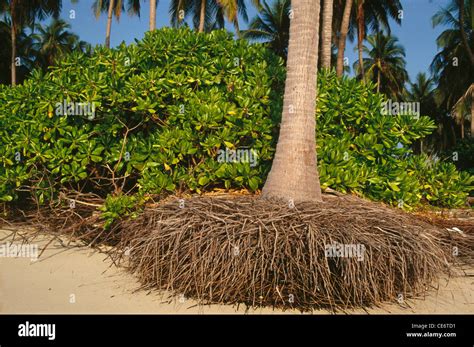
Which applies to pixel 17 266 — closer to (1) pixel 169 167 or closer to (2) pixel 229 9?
(1) pixel 169 167

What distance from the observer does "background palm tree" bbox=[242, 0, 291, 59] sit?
2661 centimetres

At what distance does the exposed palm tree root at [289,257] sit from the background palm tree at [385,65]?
1199 inches

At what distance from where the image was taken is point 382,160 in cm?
681

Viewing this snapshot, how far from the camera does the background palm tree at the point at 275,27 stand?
87.3 feet

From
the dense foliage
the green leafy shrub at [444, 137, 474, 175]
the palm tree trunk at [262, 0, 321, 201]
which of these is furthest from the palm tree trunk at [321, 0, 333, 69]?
the palm tree trunk at [262, 0, 321, 201]

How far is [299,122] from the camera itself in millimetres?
5500

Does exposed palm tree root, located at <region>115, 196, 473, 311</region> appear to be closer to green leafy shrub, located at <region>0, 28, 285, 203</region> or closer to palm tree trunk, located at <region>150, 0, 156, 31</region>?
green leafy shrub, located at <region>0, 28, 285, 203</region>

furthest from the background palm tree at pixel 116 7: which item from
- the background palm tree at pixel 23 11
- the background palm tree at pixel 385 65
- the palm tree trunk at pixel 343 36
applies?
the background palm tree at pixel 385 65

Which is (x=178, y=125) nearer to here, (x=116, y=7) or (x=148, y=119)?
(x=148, y=119)

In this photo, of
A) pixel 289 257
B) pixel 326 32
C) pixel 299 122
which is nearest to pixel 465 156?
pixel 326 32

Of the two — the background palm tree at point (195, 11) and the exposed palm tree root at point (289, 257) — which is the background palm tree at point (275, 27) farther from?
the exposed palm tree root at point (289, 257)

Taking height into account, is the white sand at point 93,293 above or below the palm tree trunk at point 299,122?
below

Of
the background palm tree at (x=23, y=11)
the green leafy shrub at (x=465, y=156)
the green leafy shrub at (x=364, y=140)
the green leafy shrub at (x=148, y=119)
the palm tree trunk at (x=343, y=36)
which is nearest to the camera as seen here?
the green leafy shrub at (x=148, y=119)

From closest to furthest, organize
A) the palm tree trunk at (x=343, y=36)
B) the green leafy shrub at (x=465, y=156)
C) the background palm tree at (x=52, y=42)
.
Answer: the green leafy shrub at (x=465, y=156)
the palm tree trunk at (x=343, y=36)
the background palm tree at (x=52, y=42)
